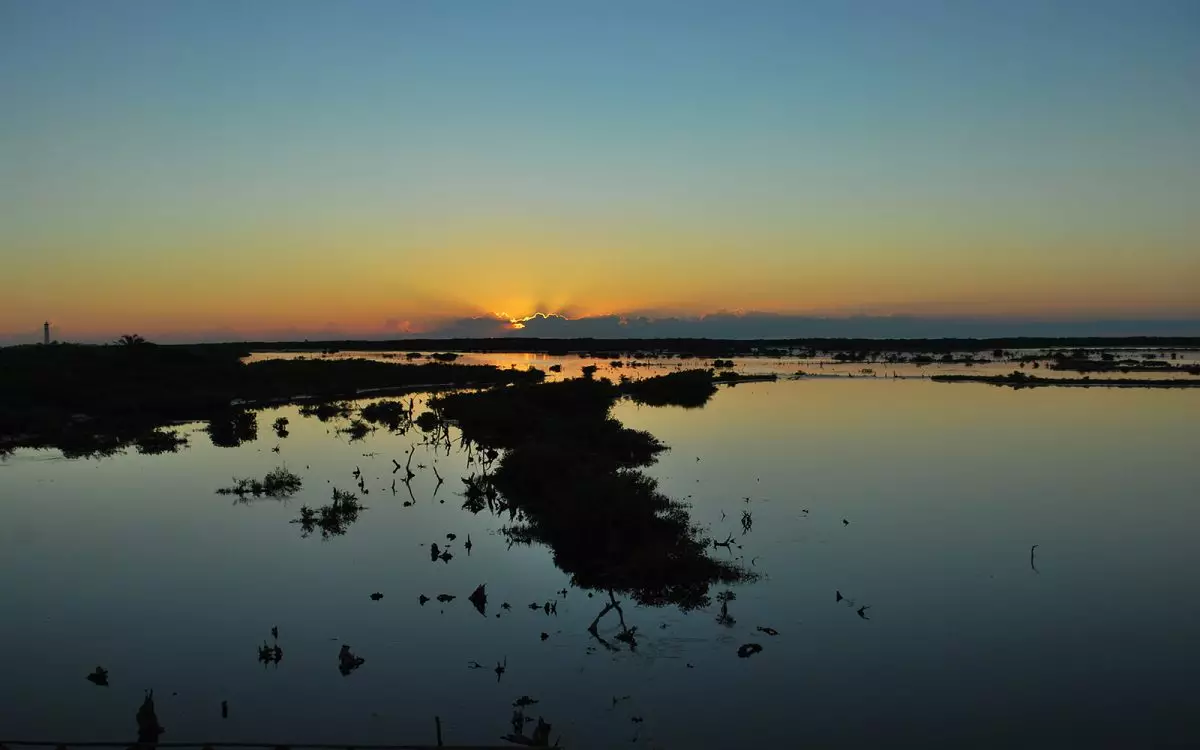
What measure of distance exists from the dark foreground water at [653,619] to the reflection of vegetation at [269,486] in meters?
0.67

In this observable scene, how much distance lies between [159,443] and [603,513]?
27.0 metres

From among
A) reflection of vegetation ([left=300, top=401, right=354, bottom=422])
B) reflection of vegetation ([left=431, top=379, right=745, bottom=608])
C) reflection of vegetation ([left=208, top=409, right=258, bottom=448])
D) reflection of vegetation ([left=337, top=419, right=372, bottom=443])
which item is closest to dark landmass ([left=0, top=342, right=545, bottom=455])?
reflection of vegetation ([left=208, top=409, right=258, bottom=448])

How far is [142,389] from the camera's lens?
176ft

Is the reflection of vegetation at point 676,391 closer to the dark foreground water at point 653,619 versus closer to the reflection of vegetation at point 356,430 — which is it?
the reflection of vegetation at point 356,430

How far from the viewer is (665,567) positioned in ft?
56.0

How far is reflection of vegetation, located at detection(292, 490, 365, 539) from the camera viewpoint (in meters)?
22.2

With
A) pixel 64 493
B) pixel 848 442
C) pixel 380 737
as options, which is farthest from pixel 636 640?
pixel 848 442

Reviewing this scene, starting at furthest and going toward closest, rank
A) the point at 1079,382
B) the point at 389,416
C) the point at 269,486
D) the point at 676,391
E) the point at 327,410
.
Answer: the point at 1079,382, the point at 676,391, the point at 327,410, the point at 389,416, the point at 269,486

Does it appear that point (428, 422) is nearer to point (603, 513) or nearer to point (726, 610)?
point (603, 513)

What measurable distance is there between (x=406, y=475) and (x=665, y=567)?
15.4 metres

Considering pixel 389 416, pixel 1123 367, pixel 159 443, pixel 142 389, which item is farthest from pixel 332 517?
pixel 1123 367

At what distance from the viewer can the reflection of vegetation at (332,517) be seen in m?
22.2

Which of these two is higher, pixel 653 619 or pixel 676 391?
pixel 676 391

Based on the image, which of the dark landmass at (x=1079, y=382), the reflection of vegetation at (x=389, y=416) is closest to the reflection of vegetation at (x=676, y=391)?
the reflection of vegetation at (x=389, y=416)
